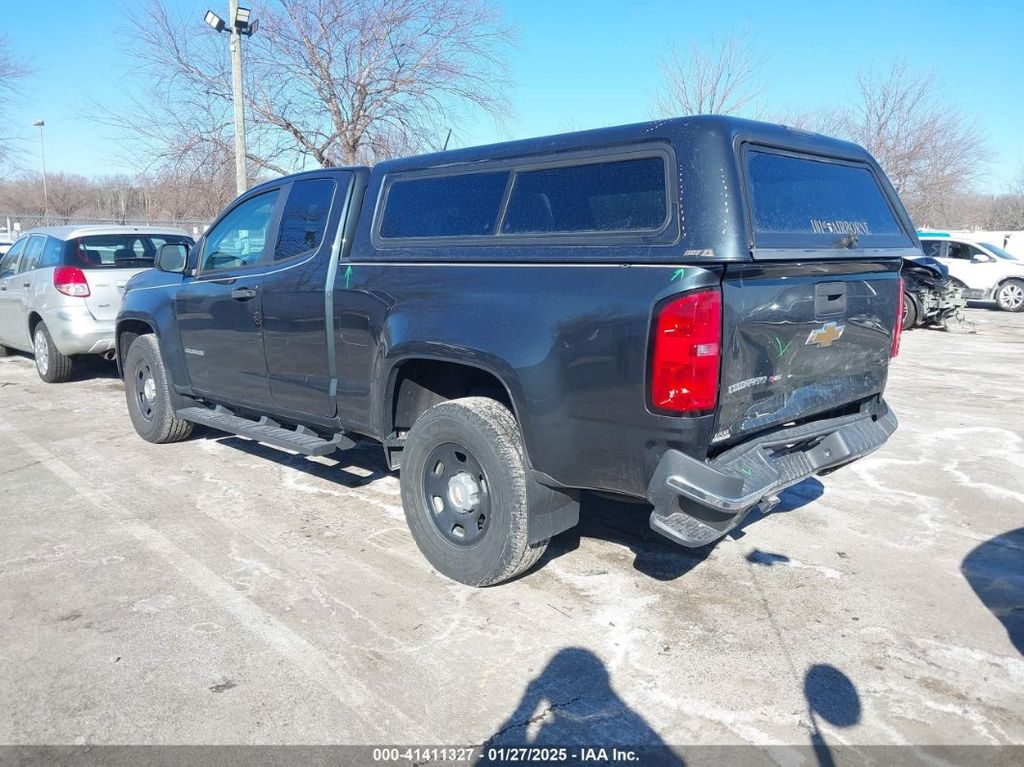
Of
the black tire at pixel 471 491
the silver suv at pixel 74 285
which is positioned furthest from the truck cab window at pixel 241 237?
the silver suv at pixel 74 285

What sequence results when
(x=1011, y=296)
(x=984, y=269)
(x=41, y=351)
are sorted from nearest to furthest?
(x=41, y=351) → (x=984, y=269) → (x=1011, y=296)

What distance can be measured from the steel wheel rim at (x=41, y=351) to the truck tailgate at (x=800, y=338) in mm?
8494

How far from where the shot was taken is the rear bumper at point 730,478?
3002mm

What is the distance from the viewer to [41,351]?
30.0ft

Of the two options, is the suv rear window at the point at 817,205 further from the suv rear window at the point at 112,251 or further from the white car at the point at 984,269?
the white car at the point at 984,269

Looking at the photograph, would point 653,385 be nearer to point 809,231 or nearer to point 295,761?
point 809,231

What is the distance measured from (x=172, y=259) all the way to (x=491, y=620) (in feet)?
12.2

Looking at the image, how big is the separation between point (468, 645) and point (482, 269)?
169cm

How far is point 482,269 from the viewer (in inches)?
144

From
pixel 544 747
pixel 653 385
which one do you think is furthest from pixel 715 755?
pixel 653 385

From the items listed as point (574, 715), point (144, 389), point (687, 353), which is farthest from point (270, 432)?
point (687, 353)

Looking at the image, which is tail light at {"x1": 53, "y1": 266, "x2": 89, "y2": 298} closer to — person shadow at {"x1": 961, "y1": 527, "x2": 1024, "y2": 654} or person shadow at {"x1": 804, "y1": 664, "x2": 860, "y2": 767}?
person shadow at {"x1": 804, "y1": 664, "x2": 860, "y2": 767}

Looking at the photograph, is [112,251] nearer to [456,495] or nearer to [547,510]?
[456,495]

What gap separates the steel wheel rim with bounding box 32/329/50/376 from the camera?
900 cm
